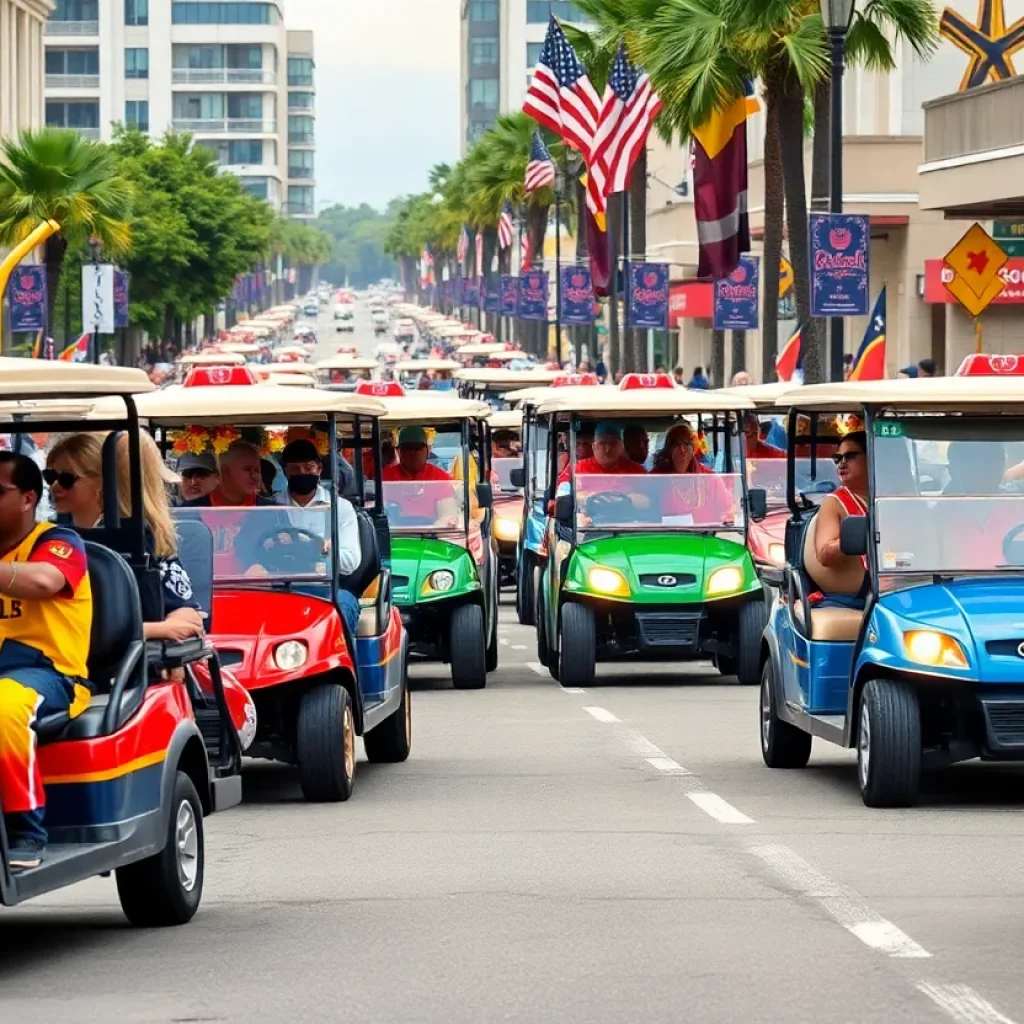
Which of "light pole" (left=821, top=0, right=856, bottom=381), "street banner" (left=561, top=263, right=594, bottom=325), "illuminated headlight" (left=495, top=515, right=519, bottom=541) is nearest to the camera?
"light pole" (left=821, top=0, right=856, bottom=381)

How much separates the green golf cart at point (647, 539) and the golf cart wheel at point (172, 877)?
374 inches

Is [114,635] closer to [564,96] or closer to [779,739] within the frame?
[779,739]

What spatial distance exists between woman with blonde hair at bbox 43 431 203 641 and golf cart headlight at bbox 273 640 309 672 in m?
2.49

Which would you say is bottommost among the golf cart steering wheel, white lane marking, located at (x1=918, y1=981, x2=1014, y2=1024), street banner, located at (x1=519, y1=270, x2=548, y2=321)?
white lane marking, located at (x1=918, y1=981, x2=1014, y2=1024)

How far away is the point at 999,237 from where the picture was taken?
39.2 meters

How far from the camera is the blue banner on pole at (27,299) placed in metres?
48.4

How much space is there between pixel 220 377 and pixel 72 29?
177 meters

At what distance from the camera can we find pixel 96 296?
5247 cm

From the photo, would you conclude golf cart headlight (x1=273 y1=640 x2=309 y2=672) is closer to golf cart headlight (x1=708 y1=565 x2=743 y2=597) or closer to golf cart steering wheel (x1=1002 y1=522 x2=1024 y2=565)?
golf cart steering wheel (x1=1002 y1=522 x2=1024 y2=565)

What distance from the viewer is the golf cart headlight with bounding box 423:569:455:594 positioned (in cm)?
1800

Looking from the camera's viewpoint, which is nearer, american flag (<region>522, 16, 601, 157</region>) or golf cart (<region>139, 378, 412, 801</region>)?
golf cart (<region>139, 378, 412, 801</region>)

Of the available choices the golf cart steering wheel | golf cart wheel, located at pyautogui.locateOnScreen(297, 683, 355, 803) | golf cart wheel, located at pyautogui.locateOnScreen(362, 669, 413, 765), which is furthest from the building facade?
the golf cart steering wheel

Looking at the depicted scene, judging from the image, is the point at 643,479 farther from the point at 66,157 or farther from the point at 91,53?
the point at 91,53

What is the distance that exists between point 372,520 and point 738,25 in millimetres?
18429
